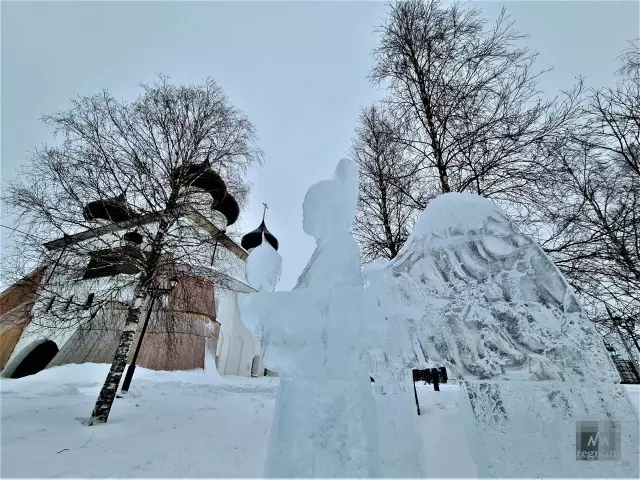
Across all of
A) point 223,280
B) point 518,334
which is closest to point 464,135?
point 518,334

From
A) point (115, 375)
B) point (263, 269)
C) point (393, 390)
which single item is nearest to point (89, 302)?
point (115, 375)

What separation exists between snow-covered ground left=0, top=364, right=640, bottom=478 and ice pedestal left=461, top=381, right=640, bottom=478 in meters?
1.99

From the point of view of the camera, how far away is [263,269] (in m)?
2.14

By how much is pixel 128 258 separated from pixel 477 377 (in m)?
5.83

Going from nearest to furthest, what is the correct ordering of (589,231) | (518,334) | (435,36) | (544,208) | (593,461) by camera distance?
(593,461) → (518,334) → (544,208) → (589,231) → (435,36)

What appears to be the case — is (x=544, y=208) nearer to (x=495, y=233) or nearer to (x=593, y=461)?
(x=495, y=233)

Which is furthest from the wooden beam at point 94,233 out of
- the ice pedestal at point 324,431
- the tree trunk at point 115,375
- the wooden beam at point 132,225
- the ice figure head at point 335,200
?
the ice pedestal at point 324,431

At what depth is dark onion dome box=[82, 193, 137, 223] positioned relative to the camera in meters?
5.84

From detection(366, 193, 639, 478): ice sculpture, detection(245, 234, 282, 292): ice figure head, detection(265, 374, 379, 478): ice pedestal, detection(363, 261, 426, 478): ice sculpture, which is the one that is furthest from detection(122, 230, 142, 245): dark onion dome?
detection(366, 193, 639, 478): ice sculpture

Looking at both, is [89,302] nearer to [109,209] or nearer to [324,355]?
[109,209]

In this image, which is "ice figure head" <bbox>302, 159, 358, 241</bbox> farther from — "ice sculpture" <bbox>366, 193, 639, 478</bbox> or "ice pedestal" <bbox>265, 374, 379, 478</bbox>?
"ice pedestal" <bbox>265, 374, 379, 478</bbox>

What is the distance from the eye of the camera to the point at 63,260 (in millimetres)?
5508

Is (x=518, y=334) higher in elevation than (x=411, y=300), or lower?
lower

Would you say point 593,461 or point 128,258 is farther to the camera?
point 128,258
